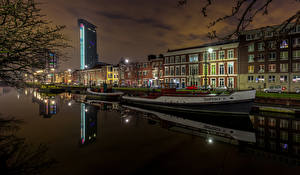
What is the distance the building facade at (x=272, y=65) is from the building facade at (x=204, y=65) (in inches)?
108

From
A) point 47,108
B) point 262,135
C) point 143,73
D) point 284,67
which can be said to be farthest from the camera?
point 143,73

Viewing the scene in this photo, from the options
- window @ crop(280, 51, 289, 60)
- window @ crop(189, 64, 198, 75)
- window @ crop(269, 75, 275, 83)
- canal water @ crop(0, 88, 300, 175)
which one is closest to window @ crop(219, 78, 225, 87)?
window @ crop(189, 64, 198, 75)

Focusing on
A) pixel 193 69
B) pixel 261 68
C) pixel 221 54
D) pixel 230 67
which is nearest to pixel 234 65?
pixel 230 67

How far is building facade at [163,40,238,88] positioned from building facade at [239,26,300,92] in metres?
2.74

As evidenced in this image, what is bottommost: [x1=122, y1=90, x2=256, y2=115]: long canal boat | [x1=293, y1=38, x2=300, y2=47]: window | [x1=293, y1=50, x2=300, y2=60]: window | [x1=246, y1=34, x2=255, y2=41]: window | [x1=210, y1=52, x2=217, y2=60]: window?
[x1=122, y1=90, x2=256, y2=115]: long canal boat

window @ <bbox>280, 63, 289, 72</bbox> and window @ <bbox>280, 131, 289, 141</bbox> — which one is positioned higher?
window @ <bbox>280, 63, 289, 72</bbox>

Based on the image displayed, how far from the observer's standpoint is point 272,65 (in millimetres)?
36719

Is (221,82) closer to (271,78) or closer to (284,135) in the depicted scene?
(271,78)

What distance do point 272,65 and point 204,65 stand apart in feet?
57.8

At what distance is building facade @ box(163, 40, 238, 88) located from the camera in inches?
1619

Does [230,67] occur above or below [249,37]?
below

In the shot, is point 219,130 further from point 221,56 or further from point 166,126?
point 221,56

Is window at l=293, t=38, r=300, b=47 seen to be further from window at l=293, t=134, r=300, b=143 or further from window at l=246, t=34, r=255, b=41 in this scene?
window at l=293, t=134, r=300, b=143

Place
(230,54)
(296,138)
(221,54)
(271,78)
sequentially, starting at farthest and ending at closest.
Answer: (221,54) < (230,54) < (271,78) < (296,138)
